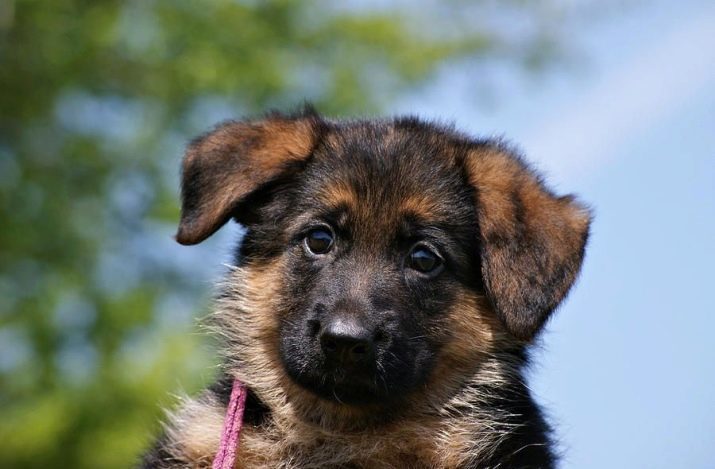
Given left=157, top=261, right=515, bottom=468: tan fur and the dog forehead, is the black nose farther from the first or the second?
the dog forehead

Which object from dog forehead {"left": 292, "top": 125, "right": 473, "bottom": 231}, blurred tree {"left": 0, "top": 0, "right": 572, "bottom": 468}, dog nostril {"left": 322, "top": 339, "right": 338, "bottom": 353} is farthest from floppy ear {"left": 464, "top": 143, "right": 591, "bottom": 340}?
blurred tree {"left": 0, "top": 0, "right": 572, "bottom": 468}

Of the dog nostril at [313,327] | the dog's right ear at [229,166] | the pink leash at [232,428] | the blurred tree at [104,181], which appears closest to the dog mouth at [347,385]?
the dog nostril at [313,327]

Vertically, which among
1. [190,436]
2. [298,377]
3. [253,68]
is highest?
[253,68]

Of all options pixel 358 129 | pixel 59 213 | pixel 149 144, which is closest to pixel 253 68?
pixel 149 144

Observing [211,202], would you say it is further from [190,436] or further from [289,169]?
[190,436]

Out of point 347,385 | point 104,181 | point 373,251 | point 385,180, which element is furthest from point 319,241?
point 104,181

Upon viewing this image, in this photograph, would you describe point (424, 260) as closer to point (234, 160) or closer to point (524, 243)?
point (524, 243)

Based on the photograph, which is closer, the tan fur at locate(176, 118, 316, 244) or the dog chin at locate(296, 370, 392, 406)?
the dog chin at locate(296, 370, 392, 406)
